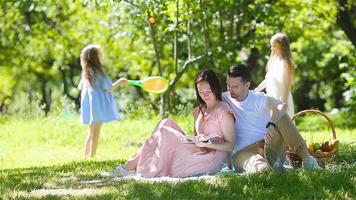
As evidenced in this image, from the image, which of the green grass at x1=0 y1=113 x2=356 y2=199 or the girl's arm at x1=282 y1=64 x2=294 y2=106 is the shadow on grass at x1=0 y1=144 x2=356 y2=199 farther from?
the girl's arm at x1=282 y1=64 x2=294 y2=106

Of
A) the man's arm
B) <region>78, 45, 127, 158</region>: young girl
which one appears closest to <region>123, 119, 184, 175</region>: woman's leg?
the man's arm

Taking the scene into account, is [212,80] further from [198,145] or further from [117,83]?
[117,83]

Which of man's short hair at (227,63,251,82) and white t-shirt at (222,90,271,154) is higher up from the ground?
man's short hair at (227,63,251,82)

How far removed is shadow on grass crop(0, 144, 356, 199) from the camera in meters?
5.31

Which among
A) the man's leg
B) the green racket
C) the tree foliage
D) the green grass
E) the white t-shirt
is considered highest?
the tree foliage

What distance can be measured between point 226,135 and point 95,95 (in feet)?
10.1

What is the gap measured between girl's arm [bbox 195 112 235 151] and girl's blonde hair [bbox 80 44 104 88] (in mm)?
2941

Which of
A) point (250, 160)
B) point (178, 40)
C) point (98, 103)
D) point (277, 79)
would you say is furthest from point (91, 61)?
point (178, 40)

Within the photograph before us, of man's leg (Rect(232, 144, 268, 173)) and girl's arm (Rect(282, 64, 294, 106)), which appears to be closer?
Answer: man's leg (Rect(232, 144, 268, 173))

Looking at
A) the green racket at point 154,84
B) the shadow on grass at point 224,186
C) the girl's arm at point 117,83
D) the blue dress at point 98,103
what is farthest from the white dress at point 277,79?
the shadow on grass at point 224,186

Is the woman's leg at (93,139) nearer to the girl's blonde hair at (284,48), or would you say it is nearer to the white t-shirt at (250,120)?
the girl's blonde hair at (284,48)

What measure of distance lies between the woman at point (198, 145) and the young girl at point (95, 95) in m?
2.48

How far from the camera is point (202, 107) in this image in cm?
669

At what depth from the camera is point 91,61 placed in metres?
8.99
